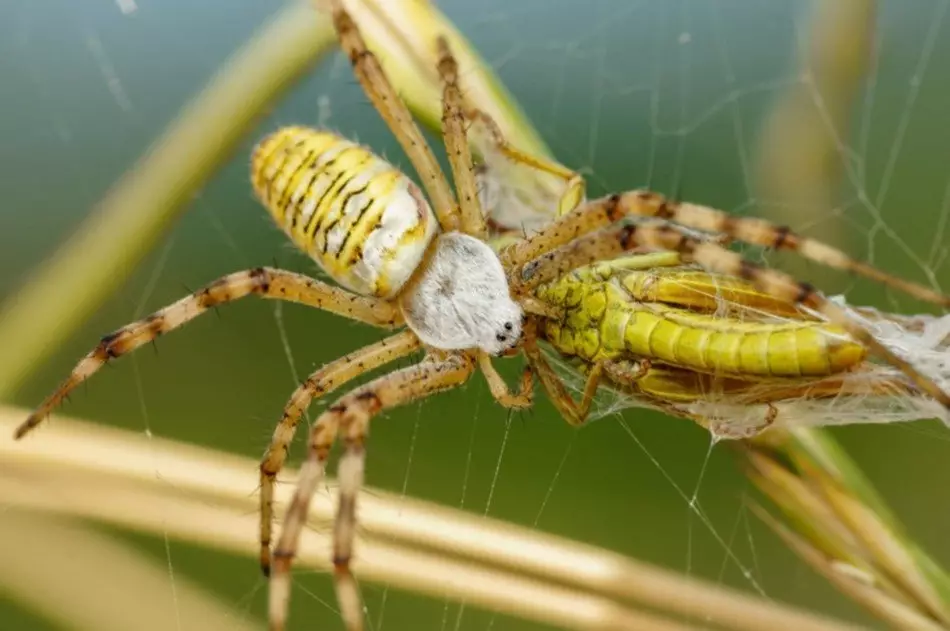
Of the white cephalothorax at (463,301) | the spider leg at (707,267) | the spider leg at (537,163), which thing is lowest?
the white cephalothorax at (463,301)

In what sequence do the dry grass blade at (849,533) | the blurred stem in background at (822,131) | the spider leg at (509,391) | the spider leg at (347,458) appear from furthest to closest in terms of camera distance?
1. the blurred stem in background at (822,131)
2. the spider leg at (509,391)
3. the spider leg at (347,458)
4. the dry grass blade at (849,533)

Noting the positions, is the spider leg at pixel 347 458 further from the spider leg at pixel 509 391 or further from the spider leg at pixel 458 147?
the spider leg at pixel 458 147

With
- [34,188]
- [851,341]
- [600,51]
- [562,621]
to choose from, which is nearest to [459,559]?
[562,621]

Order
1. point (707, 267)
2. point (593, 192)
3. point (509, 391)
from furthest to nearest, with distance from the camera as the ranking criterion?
point (593, 192)
point (509, 391)
point (707, 267)

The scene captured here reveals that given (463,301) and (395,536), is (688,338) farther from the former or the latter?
(395,536)

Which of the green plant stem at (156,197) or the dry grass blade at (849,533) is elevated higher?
the green plant stem at (156,197)

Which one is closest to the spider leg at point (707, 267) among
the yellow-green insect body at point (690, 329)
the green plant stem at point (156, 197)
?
the yellow-green insect body at point (690, 329)

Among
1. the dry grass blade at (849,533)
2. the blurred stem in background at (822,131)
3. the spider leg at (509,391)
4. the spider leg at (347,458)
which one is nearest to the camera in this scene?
the dry grass blade at (849,533)

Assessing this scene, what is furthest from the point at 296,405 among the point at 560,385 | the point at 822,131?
the point at 822,131
